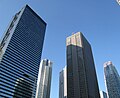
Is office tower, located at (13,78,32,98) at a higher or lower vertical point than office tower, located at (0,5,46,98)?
lower

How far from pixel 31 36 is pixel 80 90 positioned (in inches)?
2712

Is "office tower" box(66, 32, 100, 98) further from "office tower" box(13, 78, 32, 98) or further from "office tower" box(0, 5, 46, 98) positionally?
"office tower" box(13, 78, 32, 98)

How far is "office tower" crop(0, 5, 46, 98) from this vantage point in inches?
4358

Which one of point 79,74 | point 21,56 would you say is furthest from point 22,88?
point 79,74

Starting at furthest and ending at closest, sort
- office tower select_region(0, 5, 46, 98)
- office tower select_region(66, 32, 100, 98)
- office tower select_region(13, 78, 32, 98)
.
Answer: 1. office tower select_region(66, 32, 100, 98)
2. office tower select_region(13, 78, 32, 98)
3. office tower select_region(0, 5, 46, 98)

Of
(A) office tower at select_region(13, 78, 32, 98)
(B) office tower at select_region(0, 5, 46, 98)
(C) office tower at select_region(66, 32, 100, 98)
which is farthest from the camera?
(C) office tower at select_region(66, 32, 100, 98)

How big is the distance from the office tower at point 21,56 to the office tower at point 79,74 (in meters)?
32.8

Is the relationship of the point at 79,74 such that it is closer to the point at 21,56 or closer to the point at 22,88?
the point at 22,88

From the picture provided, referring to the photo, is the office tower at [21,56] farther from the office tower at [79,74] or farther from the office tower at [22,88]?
the office tower at [79,74]

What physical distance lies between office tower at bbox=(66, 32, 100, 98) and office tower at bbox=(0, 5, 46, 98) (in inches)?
1290

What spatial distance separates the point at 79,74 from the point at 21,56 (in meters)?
56.4

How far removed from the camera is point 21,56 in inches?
5054

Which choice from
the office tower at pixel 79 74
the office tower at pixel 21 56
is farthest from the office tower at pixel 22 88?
the office tower at pixel 79 74

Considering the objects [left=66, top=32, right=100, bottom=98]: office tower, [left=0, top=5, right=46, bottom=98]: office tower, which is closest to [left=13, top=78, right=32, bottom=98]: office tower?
[left=0, top=5, right=46, bottom=98]: office tower
